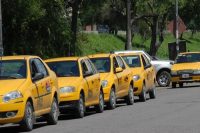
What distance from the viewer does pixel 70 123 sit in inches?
697

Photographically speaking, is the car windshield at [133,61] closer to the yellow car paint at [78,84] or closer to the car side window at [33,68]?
the yellow car paint at [78,84]

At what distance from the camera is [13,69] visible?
16.5 meters

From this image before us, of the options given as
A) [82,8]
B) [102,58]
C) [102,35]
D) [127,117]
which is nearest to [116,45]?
[102,35]

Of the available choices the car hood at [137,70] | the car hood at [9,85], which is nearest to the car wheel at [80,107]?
the car hood at [9,85]

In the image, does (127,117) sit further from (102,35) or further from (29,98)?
(102,35)

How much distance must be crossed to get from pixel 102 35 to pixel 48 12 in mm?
31063

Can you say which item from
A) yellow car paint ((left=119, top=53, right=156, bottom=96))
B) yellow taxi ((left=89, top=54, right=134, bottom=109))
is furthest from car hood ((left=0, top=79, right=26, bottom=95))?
yellow car paint ((left=119, top=53, right=156, bottom=96))

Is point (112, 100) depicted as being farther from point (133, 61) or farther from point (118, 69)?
point (133, 61)

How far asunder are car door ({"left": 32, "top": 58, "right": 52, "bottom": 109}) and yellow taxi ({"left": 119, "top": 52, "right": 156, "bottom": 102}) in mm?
8653

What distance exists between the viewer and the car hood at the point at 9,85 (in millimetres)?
15172

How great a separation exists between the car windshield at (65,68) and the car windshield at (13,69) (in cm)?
312

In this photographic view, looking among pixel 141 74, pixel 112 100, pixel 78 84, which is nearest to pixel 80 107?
pixel 78 84

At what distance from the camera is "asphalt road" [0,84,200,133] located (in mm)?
15469

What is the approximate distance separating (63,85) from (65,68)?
1.20 m
